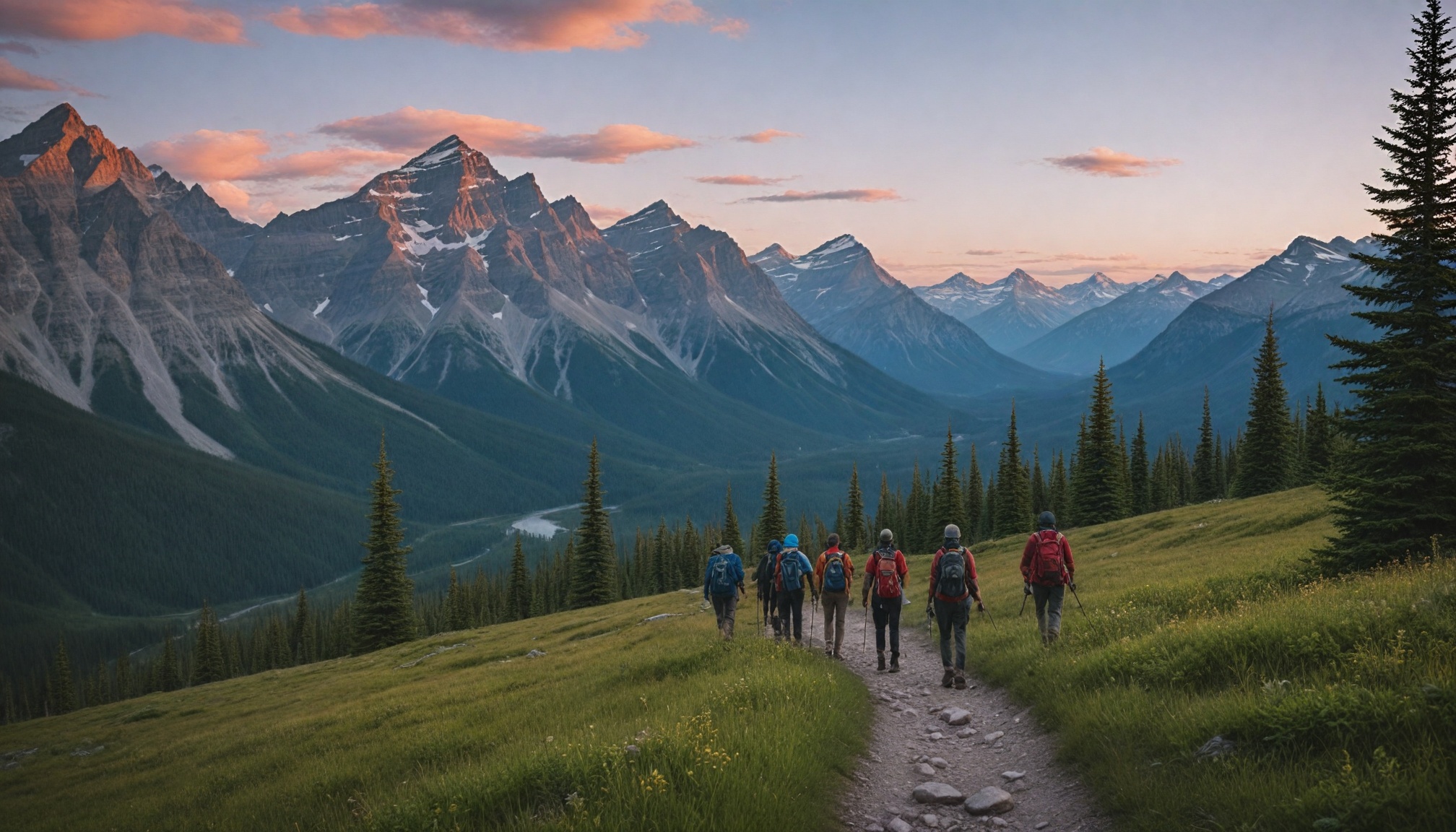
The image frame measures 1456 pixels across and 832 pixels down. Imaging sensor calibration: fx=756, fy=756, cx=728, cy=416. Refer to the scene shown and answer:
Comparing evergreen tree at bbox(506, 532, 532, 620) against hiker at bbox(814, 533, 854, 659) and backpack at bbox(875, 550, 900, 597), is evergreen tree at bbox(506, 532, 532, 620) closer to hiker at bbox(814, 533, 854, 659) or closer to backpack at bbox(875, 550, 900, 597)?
hiker at bbox(814, 533, 854, 659)

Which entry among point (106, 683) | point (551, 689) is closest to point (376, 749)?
point (551, 689)

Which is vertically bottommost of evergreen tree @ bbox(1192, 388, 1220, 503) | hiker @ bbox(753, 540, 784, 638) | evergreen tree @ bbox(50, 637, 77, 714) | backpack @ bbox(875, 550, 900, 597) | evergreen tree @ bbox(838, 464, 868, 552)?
evergreen tree @ bbox(50, 637, 77, 714)

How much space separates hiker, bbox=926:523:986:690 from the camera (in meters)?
15.4

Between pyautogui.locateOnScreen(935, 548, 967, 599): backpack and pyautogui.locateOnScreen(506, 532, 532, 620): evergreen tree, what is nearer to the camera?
pyautogui.locateOnScreen(935, 548, 967, 599): backpack

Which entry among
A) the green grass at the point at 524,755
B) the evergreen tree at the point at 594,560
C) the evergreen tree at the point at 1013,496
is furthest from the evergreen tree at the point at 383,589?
the evergreen tree at the point at 1013,496

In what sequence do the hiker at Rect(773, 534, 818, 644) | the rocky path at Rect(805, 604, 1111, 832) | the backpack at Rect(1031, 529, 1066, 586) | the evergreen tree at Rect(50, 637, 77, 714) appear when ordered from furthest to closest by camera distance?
the evergreen tree at Rect(50, 637, 77, 714) → the hiker at Rect(773, 534, 818, 644) → the backpack at Rect(1031, 529, 1066, 586) → the rocky path at Rect(805, 604, 1111, 832)

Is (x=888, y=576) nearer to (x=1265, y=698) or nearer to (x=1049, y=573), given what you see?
(x=1049, y=573)

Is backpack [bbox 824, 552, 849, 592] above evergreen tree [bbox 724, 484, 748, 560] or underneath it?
above

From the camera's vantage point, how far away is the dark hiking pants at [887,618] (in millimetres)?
17266

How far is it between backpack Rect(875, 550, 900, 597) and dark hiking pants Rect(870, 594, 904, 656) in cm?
20

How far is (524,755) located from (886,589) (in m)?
9.69

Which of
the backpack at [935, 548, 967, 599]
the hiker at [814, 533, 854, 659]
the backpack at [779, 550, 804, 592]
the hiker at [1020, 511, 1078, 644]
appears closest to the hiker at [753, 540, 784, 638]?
the backpack at [779, 550, 804, 592]

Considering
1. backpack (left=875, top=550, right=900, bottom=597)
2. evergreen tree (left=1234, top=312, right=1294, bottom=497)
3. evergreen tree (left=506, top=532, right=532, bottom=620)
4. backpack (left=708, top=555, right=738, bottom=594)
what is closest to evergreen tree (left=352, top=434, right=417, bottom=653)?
evergreen tree (left=506, top=532, right=532, bottom=620)

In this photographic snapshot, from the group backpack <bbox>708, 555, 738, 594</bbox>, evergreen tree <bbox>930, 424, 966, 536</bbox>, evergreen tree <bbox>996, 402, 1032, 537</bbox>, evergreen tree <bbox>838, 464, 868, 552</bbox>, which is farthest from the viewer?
evergreen tree <bbox>838, 464, 868, 552</bbox>
